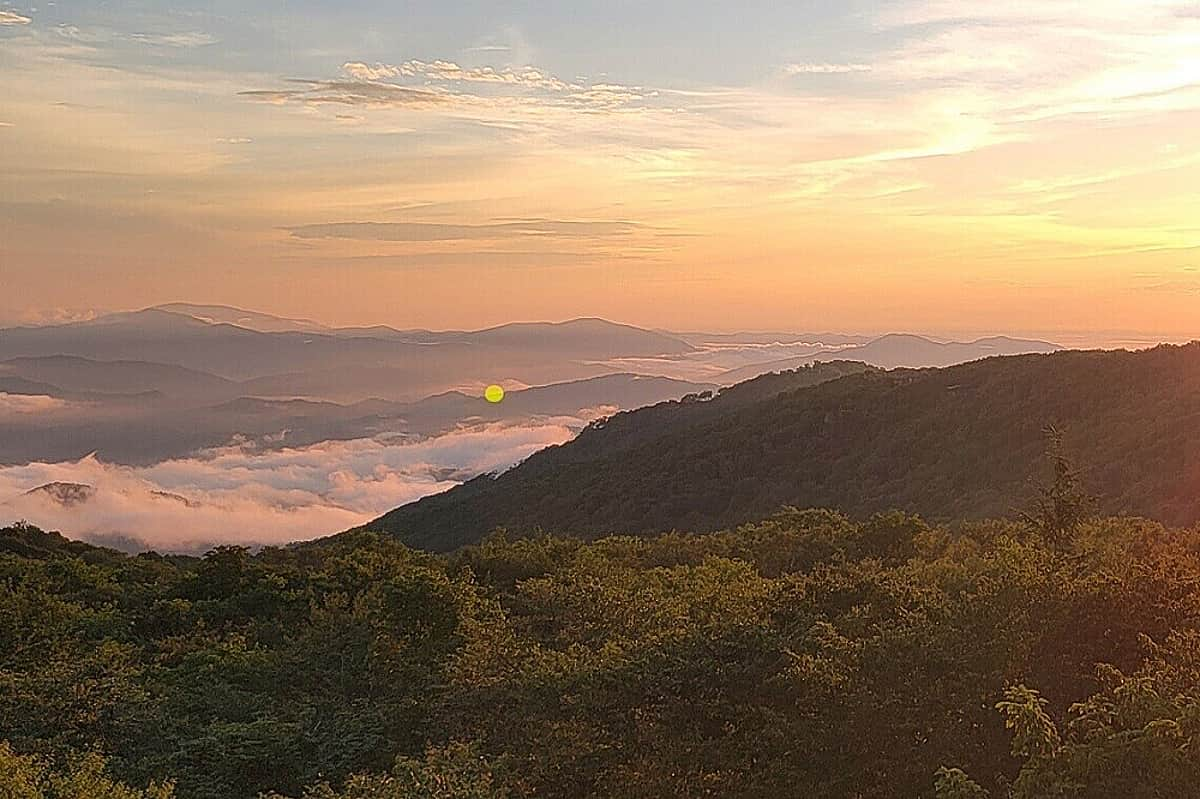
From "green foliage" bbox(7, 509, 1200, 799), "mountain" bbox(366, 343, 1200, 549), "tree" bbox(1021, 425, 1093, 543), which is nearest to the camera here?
"green foliage" bbox(7, 509, 1200, 799)

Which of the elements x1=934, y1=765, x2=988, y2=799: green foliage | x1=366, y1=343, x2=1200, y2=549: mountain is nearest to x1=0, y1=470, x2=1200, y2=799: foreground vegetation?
x1=934, y1=765, x2=988, y2=799: green foliage

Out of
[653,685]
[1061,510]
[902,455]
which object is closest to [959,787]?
[653,685]

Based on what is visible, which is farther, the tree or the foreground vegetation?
the tree

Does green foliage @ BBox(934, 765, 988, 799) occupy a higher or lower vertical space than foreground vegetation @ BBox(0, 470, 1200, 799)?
higher

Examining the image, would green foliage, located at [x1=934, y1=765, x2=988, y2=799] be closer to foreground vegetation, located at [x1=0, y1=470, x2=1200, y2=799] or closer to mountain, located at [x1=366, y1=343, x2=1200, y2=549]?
foreground vegetation, located at [x1=0, y1=470, x2=1200, y2=799]

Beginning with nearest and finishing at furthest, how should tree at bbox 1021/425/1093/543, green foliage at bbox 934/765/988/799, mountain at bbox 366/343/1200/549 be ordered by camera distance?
green foliage at bbox 934/765/988/799, tree at bbox 1021/425/1093/543, mountain at bbox 366/343/1200/549

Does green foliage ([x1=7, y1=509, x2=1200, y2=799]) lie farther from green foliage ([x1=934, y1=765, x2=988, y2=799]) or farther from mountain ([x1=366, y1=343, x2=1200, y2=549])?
mountain ([x1=366, y1=343, x2=1200, y2=549])

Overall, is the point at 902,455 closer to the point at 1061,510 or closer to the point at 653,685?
the point at 1061,510
